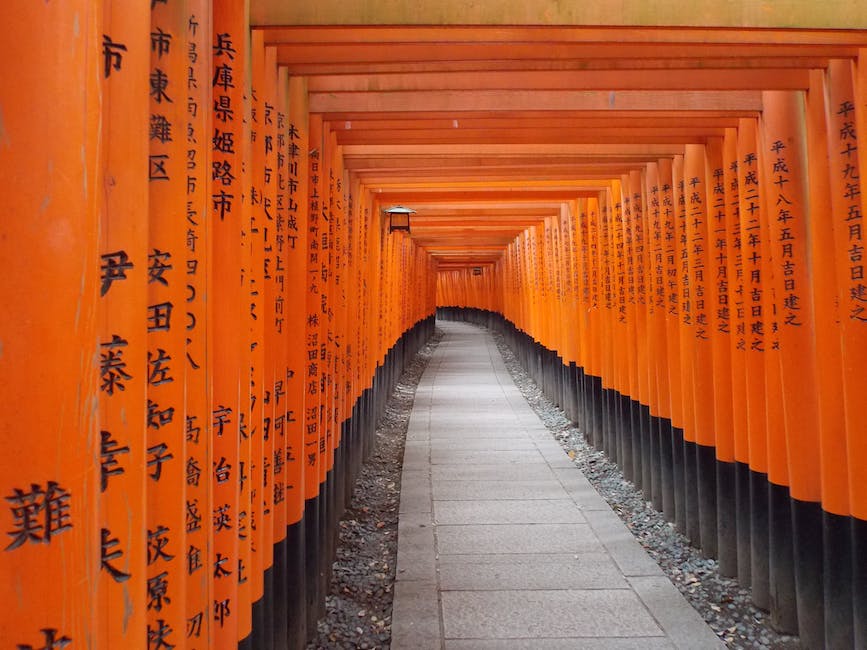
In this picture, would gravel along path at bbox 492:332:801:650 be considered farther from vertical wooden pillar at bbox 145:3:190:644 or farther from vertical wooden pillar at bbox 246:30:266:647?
vertical wooden pillar at bbox 145:3:190:644

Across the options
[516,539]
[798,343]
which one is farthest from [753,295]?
[516,539]

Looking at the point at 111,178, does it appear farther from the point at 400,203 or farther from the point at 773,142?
the point at 400,203

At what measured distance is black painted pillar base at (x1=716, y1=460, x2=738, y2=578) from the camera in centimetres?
445

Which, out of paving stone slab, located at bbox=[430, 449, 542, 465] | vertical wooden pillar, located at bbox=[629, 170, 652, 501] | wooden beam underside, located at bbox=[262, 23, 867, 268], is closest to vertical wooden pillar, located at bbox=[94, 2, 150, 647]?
wooden beam underside, located at bbox=[262, 23, 867, 268]

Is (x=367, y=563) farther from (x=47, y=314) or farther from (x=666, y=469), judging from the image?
(x=47, y=314)

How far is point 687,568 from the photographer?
4.72 meters

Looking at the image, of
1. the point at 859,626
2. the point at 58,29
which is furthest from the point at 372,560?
the point at 58,29

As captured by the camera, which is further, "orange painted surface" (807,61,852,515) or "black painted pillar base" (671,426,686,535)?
"black painted pillar base" (671,426,686,535)

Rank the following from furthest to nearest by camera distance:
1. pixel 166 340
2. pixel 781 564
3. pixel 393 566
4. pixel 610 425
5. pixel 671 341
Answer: pixel 610 425 < pixel 671 341 < pixel 393 566 < pixel 781 564 < pixel 166 340

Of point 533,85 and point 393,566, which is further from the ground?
point 533,85

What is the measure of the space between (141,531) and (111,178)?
2.60ft

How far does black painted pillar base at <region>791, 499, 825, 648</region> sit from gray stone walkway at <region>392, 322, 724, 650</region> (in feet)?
1.61

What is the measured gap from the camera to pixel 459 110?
3908 millimetres

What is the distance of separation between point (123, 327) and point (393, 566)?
3.95m
